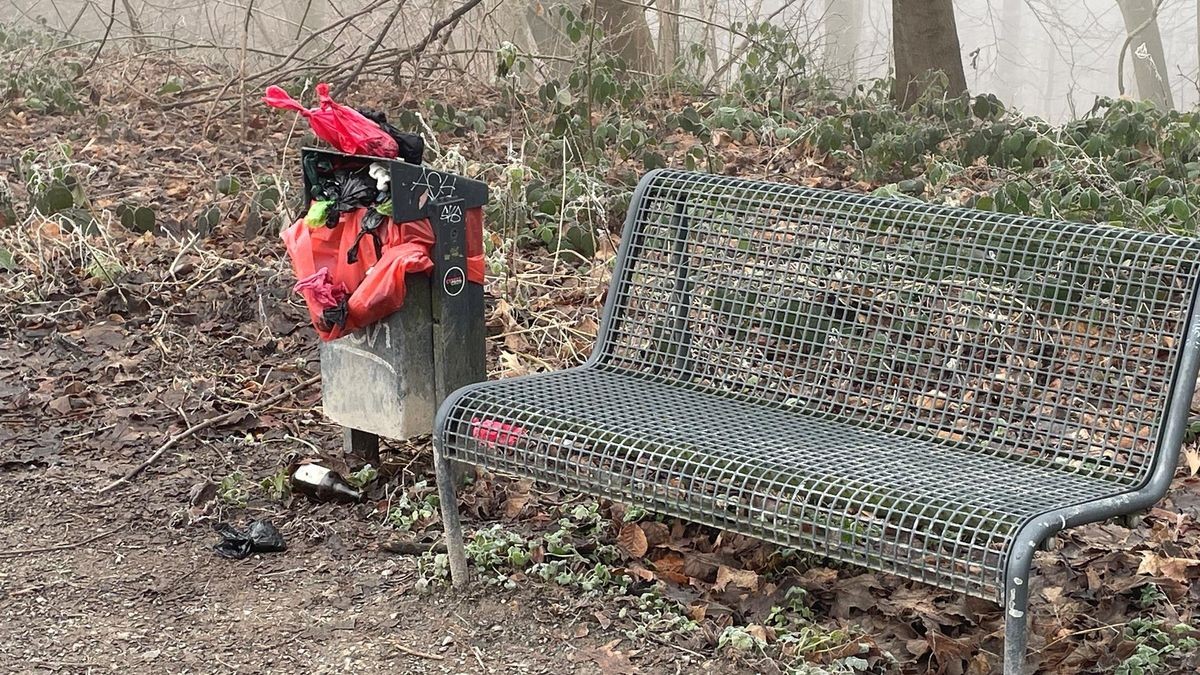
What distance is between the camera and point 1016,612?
8.58 ft

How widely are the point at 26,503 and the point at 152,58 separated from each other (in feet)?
23.1

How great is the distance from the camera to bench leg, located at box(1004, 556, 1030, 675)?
8.50ft

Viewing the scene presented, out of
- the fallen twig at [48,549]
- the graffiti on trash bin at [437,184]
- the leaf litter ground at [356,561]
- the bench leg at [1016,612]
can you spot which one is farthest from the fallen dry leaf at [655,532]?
the fallen twig at [48,549]

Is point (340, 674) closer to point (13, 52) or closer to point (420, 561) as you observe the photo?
point (420, 561)

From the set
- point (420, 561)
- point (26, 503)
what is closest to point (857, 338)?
point (420, 561)

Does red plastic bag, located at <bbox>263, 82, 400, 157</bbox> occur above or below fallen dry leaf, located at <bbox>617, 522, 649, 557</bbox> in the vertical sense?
above

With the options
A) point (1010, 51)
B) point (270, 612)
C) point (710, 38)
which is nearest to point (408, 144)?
point (270, 612)

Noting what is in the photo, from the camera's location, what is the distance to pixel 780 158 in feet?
24.6

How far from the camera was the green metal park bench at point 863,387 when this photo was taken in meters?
2.90

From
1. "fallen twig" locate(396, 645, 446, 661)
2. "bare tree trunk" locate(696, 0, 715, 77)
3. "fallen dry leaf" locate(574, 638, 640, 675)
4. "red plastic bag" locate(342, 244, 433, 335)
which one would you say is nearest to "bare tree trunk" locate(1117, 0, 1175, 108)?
"bare tree trunk" locate(696, 0, 715, 77)

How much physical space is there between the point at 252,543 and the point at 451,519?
716mm

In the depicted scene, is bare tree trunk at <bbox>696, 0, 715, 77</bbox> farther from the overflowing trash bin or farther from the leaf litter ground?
the overflowing trash bin

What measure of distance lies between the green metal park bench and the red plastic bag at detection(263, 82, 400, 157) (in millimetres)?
720

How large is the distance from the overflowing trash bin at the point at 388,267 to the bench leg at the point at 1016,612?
1858mm
